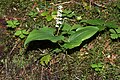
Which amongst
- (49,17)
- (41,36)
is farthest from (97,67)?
(49,17)

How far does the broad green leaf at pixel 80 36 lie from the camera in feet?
6.59

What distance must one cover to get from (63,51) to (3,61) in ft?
1.89

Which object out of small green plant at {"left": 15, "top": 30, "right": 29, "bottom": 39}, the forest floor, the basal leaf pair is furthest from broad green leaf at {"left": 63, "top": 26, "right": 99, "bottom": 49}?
small green plant at {"left": 15, "top": 30, "right": 29, "bottom": 39}

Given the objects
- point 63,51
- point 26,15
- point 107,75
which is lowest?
point 107,75

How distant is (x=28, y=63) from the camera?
93.3 inches

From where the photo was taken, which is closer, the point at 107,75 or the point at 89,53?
the point at 107,75

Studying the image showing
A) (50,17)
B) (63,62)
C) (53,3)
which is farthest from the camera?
(53,3)

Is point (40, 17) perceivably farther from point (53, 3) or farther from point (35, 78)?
point (35, 78)

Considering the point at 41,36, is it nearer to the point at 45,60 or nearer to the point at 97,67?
the point at 45,60

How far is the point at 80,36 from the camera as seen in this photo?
2.05m

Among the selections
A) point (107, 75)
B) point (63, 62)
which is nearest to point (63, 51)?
point (63, 62)

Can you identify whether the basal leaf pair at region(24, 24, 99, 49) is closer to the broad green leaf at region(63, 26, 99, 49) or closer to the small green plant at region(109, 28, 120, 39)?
the broad green leaf at region(63, 26, 99, 49)

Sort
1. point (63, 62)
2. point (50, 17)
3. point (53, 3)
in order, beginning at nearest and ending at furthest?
point (63, 62)
point (50, 17)
point (53, 3)

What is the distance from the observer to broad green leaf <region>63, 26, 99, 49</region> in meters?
2.01
